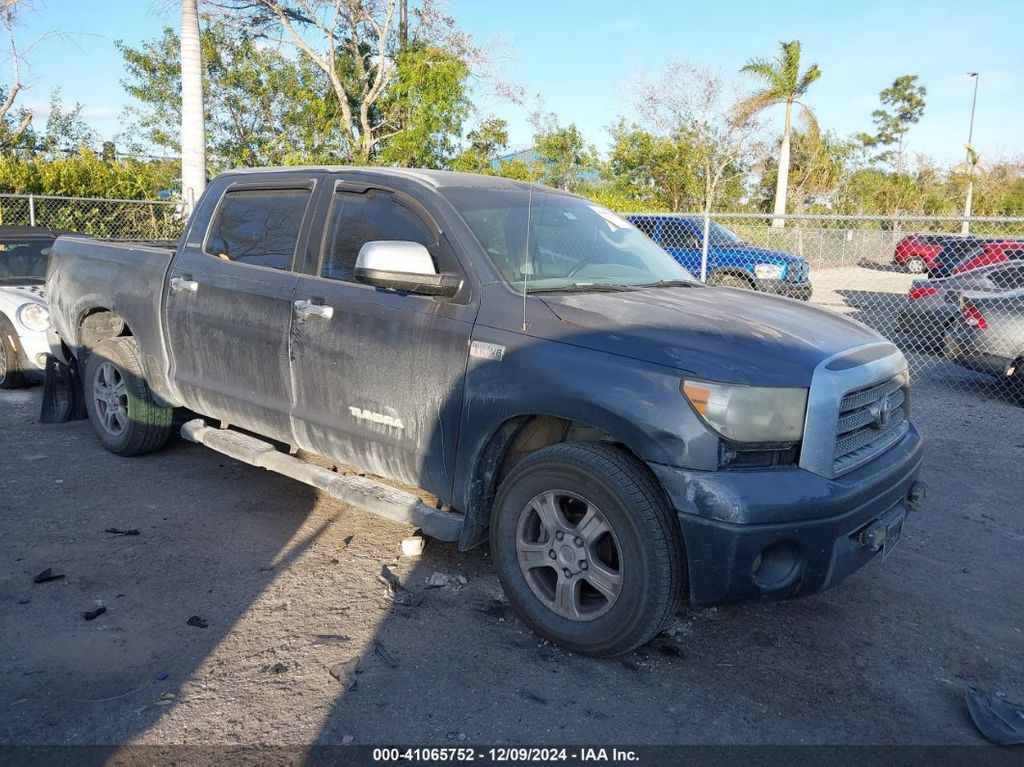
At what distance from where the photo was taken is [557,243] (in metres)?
4.12

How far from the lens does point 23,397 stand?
7.60 metres

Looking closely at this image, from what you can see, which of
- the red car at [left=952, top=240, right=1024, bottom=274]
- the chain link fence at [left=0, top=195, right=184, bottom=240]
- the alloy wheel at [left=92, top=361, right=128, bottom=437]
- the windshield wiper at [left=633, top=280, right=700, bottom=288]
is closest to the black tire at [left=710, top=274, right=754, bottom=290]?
the red car at [left=952, top=240, right=1024, bottom=274]

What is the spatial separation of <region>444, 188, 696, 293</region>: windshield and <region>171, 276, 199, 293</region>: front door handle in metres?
1.85

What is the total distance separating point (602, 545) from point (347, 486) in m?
1.40

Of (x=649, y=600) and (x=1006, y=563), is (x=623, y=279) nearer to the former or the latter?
(x=649, y=600)

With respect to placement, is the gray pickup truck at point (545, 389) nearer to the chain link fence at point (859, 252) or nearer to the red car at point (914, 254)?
the chain link fence at point (859, 252)

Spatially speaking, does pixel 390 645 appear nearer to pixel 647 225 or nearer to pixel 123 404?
pixel 123 404

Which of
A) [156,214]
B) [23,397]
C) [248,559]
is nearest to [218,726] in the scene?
[248,559]

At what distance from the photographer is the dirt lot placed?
2871mm

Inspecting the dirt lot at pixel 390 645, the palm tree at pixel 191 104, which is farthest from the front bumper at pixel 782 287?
the palm tree at pixel 191 104

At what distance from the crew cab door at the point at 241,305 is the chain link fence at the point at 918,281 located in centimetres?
499

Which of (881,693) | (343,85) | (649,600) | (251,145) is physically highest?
(343,85)

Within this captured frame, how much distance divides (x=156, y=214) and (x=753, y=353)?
14.1 m

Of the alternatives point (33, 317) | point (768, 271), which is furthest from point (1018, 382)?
point (33, 317)
